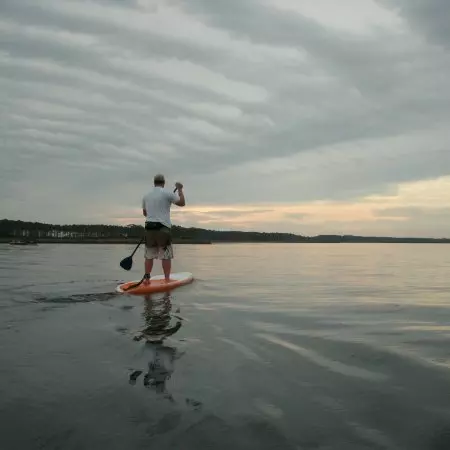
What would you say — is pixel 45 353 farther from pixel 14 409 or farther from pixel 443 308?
pixel 443 308

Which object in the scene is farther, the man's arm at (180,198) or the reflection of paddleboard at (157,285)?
the man's arm at (180,198)

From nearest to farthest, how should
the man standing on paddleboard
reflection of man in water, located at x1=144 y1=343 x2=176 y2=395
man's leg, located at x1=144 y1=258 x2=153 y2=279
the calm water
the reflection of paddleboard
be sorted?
the calm water → reflection of man in water, located at x1=144 y1=343 x2=176 y2=395 → the reflection of paddleboard → man's leg, located at x1=144 y1=258 x2=153 y2=279 → the man standing on paddleboard

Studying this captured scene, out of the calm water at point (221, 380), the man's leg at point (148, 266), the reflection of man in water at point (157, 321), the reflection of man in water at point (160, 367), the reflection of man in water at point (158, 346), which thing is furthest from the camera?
the man's leg at point (148, 266)

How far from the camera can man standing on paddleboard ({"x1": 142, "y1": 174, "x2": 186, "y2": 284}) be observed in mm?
10695

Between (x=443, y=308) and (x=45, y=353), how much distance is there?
7436 millimetres

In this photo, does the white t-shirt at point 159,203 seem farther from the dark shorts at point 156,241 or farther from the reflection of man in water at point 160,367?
the reflection of man in water at point 160,367

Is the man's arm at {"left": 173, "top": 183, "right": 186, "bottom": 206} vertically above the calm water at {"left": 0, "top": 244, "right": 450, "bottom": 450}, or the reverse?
the man's arm at {"left": 173, "top": 183, "right": 186, "bottom": 206}

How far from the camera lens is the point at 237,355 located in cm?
471

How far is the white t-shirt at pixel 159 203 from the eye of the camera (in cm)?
1066

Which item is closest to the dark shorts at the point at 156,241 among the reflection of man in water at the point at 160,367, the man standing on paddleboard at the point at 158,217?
the man standing on paddleboard at the point at 158,217

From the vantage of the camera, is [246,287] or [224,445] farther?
[246,287]

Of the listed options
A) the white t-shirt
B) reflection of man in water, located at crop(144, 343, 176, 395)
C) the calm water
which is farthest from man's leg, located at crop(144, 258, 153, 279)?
reflection of man in water, located at crop(144, 343, 176, 395)

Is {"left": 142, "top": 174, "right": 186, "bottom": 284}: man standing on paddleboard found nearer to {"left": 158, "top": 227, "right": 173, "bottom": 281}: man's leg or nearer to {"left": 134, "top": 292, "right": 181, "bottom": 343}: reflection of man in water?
{"left": 158, "top": 227, "right": 173, "bottom": 281}: man's leg

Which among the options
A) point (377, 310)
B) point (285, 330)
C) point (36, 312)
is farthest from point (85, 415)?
point (377, 310)
